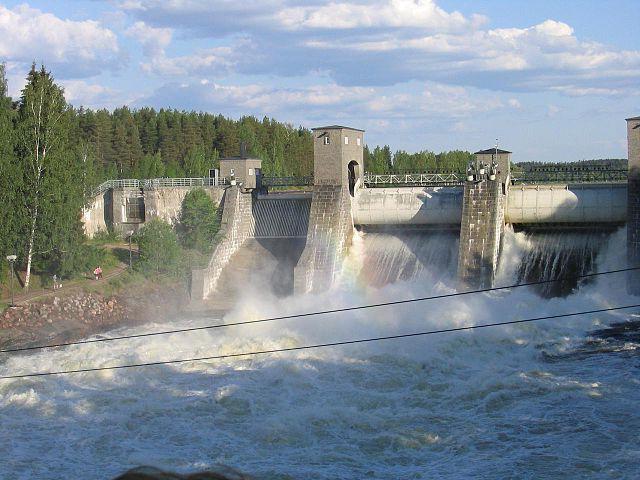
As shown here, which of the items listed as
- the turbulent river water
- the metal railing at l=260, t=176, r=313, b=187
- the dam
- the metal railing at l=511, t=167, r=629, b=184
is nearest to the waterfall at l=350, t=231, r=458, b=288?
the dam

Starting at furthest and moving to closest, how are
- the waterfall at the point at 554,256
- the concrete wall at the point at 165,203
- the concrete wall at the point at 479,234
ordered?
1. the concrete wall at the point at 165,203
2. the concrete wall at the point at 479,234
3. the waterfall at the point at 554,256

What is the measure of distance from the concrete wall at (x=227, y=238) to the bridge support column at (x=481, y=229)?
11473 millimetres

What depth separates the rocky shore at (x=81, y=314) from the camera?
33.3 meters

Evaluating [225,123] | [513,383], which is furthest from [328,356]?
[225,123]

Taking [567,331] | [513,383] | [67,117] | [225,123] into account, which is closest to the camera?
[513,383]

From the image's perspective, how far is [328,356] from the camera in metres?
28.3

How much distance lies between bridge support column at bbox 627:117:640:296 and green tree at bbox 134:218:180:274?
20.5 meters

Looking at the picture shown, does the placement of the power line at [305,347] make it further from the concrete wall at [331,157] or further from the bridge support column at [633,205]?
the concrete wall at [331,157]

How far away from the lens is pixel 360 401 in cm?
2331

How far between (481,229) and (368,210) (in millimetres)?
6107

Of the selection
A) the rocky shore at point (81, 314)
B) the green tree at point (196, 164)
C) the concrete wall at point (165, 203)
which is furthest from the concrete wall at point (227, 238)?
the green tree at point (196, 164)

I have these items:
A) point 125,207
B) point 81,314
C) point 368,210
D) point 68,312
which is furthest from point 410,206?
point 125,207

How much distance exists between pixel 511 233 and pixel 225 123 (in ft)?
173

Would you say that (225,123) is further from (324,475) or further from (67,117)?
(324,475)
